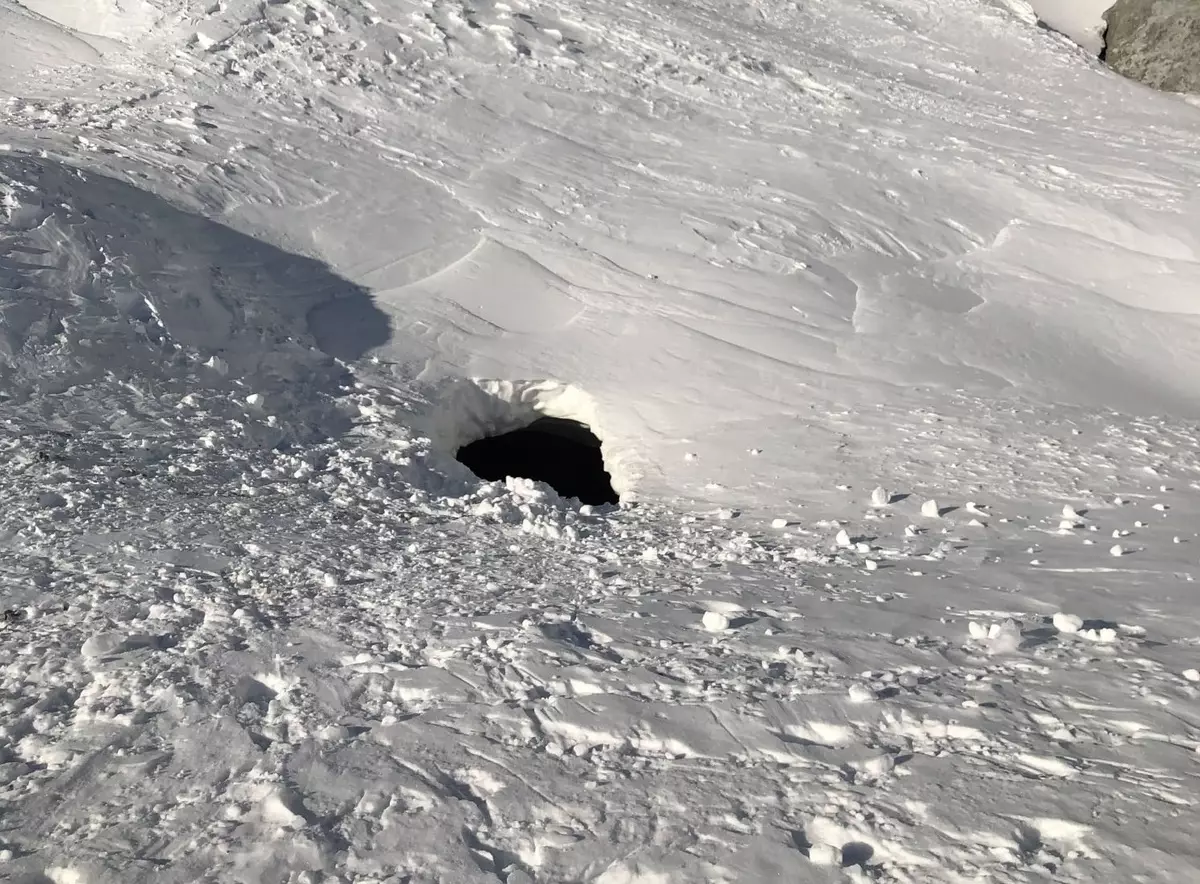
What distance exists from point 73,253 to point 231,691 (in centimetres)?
426

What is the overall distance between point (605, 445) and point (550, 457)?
131cm

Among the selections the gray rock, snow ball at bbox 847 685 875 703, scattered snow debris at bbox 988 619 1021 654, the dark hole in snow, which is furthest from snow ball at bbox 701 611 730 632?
the gray rock

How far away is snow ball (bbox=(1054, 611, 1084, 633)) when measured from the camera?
3736 mm

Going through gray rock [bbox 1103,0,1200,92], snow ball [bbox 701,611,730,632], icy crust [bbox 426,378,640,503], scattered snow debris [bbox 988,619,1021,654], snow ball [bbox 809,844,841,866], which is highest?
gray rock [bbox 1103,0,1200,92]

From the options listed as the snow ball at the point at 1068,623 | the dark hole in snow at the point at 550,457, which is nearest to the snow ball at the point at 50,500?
the dark hole in snow at the point at 550,457

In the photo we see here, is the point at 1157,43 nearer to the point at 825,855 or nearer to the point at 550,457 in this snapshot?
the point at 550,457

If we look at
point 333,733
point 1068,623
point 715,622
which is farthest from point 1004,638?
point 333,733

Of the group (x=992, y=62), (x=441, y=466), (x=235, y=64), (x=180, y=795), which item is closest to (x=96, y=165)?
(x=235, y=64)

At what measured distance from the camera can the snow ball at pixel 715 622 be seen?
12.5 feet

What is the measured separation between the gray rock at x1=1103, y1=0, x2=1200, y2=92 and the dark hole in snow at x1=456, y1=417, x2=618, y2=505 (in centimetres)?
1064

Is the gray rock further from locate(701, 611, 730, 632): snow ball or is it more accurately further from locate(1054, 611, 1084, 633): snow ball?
locate(701, 611, 730, 632): snow ball

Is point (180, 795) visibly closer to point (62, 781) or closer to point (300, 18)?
point (62, 781)

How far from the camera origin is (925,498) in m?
5.64

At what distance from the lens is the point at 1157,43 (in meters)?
13.6
